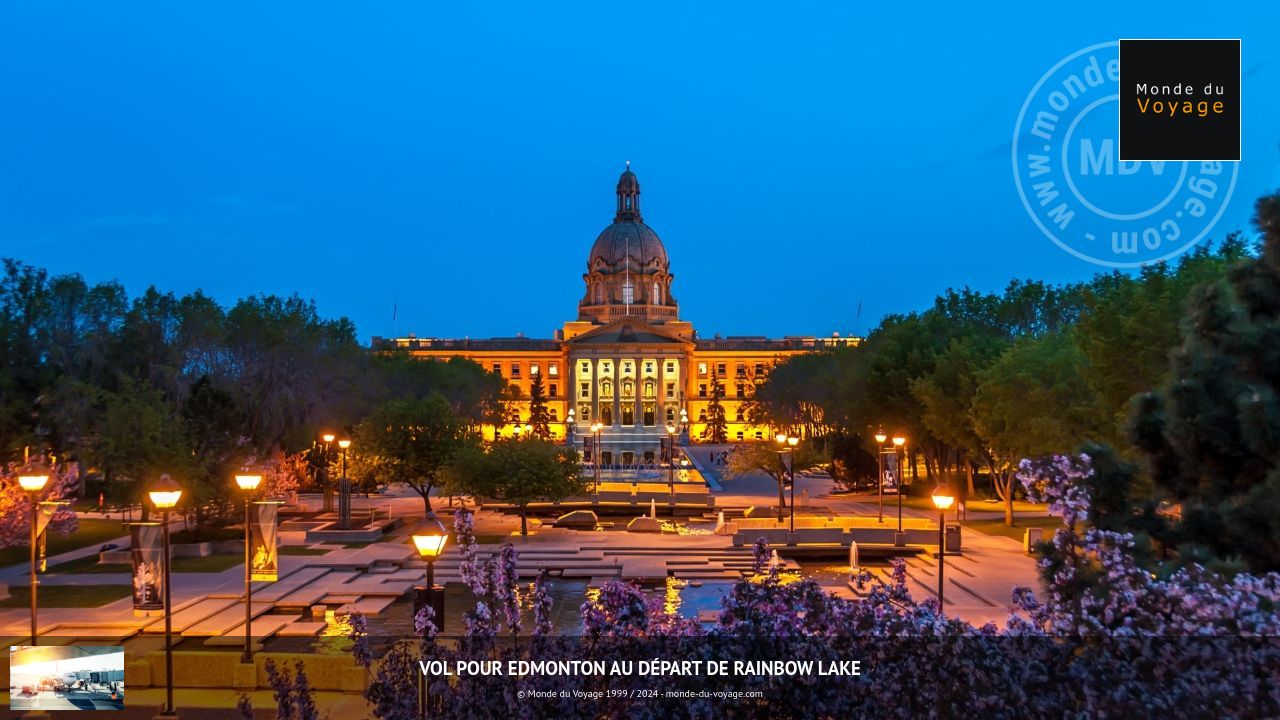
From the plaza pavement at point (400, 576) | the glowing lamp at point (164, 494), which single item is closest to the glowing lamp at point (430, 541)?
the glowing lamp at point (164, 494)

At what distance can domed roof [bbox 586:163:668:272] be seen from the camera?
15288cm

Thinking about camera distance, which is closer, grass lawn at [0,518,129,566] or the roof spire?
grass lawn at [0,518,129,566]

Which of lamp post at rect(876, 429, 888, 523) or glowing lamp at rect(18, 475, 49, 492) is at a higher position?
glowing lamp at rect(18, 475, 49, 492)

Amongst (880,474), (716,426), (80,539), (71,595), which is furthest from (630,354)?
(71,595)

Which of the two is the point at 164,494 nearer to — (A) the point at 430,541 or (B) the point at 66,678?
(B) the point at 66,678

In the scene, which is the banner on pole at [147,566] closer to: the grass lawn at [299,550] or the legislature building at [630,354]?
the grass lawn at [299,550]

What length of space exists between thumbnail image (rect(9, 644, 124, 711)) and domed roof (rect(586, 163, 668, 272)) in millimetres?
139685

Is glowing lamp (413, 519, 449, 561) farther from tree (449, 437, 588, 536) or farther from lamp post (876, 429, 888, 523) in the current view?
lamp post (876, 429, 888, 523)

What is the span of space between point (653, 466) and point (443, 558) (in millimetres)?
38990

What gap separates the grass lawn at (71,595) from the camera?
23156 mm

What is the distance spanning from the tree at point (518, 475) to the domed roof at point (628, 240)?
4682 inches

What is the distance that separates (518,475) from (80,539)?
1625 centimetres

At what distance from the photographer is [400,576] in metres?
26.8

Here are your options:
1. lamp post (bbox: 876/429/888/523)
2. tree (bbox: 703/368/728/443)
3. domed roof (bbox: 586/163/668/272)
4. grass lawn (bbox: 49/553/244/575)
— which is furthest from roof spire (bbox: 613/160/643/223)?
grass lawn (bbox: 49/553/244/575)
